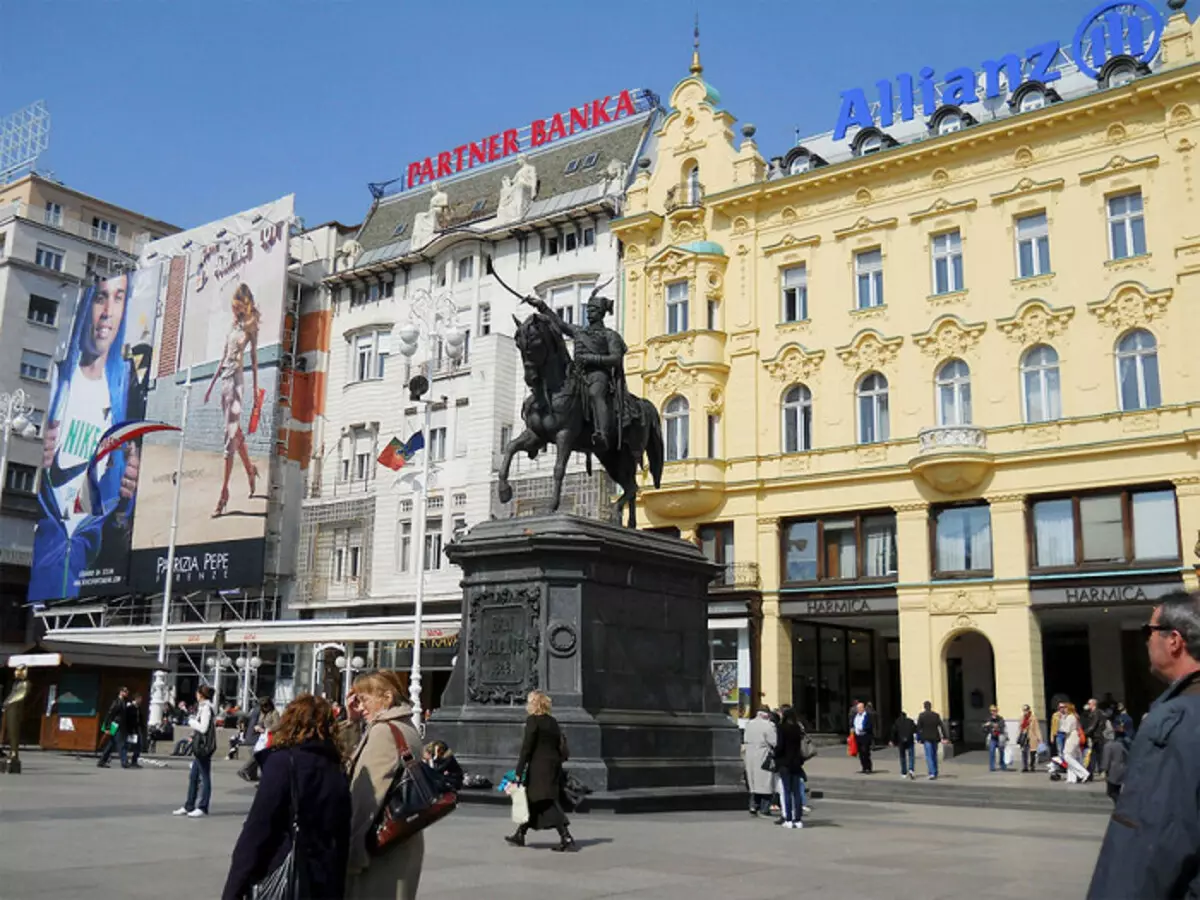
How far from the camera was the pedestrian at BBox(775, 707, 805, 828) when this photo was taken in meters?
14.9

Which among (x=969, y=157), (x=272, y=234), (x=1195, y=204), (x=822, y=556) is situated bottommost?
(x=822, y=556)

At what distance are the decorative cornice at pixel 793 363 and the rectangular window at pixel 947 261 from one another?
4.32 m

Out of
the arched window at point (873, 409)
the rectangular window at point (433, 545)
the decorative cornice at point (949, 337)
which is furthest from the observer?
the rectangular window at point (433, 545)

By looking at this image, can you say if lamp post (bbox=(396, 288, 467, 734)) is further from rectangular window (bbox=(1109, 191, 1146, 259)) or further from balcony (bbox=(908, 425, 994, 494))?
rectangular window (bbox=(1109, 191, 1146, 259))

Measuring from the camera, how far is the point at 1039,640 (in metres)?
34.1

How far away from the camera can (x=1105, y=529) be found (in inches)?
1316

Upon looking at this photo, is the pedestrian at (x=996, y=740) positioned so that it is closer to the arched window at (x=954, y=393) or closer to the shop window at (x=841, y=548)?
the shop window at (x=841, y=548)

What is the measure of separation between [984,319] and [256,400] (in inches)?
1285

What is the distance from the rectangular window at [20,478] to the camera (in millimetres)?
65938

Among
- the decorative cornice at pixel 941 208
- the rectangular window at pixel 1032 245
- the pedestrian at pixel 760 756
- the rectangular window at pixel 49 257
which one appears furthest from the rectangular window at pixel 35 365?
the pedestrian at pixel 760 756

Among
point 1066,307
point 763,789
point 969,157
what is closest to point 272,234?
point 969,157

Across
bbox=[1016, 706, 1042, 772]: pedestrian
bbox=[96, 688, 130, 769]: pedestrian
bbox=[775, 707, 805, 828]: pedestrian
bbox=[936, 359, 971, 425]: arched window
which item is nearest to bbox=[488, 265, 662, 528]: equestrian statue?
bbox=[775, 707, 805, 828]: pedestrian

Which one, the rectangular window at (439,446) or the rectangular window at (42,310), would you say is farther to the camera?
the rectangular window at (42,310)

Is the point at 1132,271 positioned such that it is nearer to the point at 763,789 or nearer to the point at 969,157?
the point at 969,157
